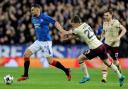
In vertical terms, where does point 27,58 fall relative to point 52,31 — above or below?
below

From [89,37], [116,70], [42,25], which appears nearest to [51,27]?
[42,25]

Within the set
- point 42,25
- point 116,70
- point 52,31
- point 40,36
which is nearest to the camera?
point 116,70

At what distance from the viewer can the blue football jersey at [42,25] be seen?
18.5m

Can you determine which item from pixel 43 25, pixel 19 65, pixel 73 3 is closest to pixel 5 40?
pixel 19 65

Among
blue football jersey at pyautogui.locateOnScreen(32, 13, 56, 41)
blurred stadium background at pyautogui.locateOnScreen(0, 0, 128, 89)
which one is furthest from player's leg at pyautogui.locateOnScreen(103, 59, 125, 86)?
blurred stadium background at pyautogui.locateOnScreen(0, 0, 128, 89)

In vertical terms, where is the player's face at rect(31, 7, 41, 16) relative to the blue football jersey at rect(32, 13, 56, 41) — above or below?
above

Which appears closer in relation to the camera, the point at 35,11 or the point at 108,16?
the point at 35,11

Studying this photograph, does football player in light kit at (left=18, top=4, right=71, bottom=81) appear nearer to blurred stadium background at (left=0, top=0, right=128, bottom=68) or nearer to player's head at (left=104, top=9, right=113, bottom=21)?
player's head at (left=104, top=9, right=113, bottom=21)

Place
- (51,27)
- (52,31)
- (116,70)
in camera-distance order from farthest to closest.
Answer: (51,27)
(52,31)
(116,70)

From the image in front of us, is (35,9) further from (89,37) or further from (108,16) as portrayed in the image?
(108,16)

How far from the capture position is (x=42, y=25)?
18.7 metres

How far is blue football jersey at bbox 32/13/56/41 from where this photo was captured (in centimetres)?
1852

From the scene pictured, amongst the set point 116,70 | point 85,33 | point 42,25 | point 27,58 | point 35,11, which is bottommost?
point 116,70

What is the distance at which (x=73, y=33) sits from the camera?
17.2 m
